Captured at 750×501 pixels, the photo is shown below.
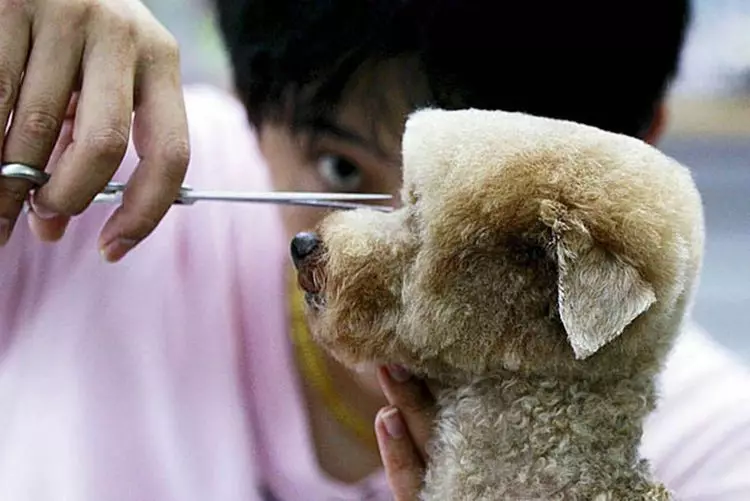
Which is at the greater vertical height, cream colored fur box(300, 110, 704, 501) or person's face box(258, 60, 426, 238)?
person's face box(258, 60, 426, 238)

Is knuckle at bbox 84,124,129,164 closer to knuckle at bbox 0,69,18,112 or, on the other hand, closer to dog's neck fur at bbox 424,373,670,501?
knuckle at bbox 0,69,18,112

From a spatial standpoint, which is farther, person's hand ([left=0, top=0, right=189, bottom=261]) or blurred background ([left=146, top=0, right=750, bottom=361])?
blurred background ([left=146, top=0, right=750, bottom=361])

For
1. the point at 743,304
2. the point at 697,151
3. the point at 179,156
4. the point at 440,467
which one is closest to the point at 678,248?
the point at 440,467

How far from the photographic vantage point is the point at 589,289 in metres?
0.53

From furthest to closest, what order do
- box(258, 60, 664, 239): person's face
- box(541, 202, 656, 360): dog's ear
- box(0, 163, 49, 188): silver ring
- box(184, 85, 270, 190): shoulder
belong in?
box(184, 85, 270, 190): shoulder
box(258, 60, 664, 239): person's face
box(0, 163, 49, 188): silver ring
box(541, 202, 656, 360): dog's ear

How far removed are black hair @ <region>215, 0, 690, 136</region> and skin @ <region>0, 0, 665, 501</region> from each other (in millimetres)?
29

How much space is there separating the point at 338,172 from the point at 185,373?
0.78 ft

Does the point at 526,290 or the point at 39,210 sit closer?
the point at 526,290

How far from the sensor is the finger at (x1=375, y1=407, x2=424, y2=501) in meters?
0.66

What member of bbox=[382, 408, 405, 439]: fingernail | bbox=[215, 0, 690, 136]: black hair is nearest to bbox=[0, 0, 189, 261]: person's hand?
bbox=[215, 0, 690, 136]: black hair

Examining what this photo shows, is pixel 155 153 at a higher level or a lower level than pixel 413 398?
higher

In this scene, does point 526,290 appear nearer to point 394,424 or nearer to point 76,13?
point 394,424

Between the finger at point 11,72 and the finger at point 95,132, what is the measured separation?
2 centimetres

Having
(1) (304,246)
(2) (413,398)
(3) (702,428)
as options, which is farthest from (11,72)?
(3) (702,428)
